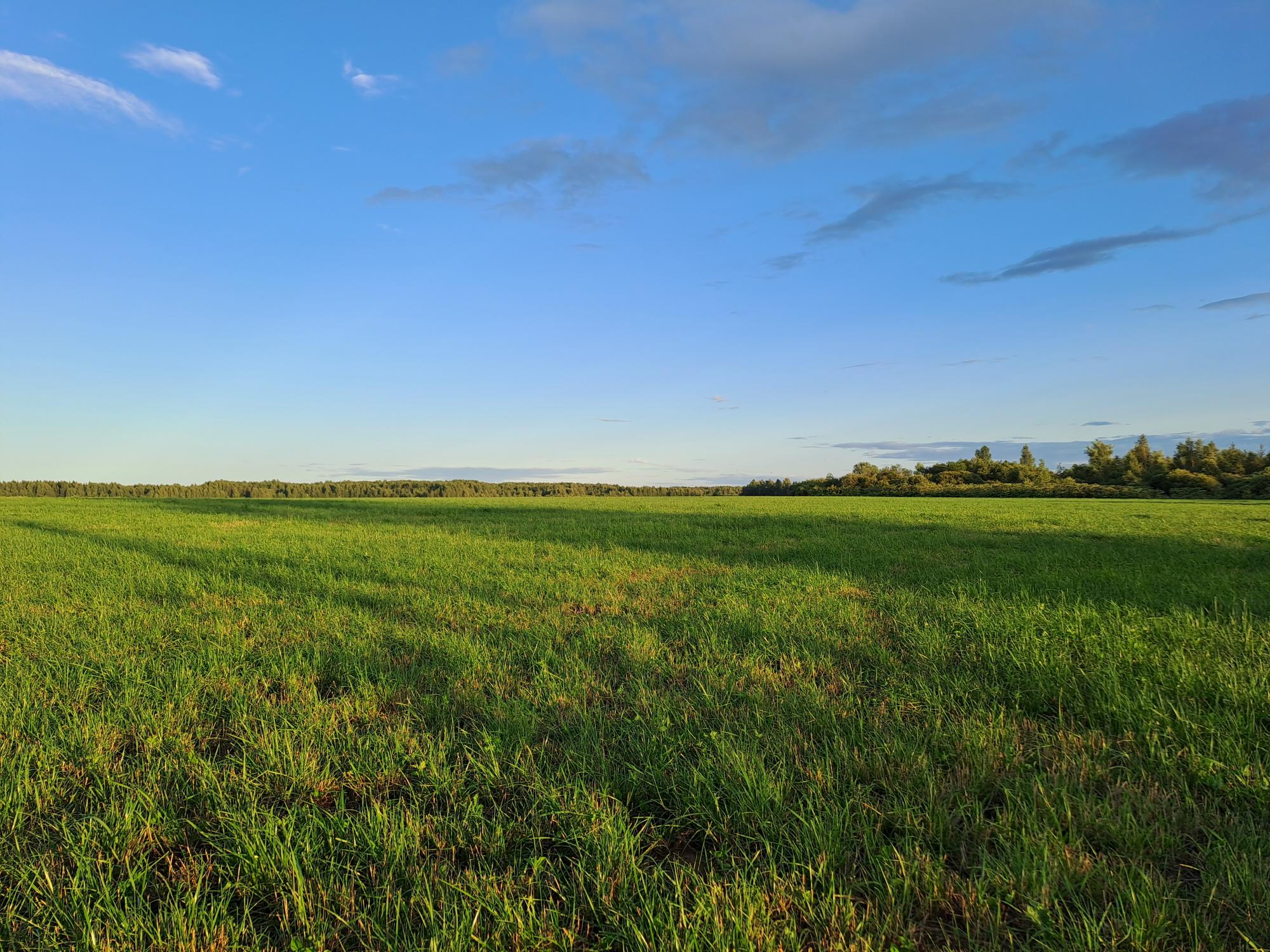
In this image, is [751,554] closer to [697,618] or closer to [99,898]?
[697,618]

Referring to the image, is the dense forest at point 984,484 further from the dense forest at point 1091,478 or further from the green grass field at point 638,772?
the green grass field at point 638,772

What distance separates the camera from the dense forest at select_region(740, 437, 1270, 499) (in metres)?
60.1

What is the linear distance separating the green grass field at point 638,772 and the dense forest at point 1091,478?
65.4 m

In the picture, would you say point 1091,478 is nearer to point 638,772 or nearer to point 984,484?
point 984,484

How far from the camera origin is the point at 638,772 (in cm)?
318

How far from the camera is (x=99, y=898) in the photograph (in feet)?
7.97

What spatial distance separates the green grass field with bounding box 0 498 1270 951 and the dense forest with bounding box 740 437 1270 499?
6545 cm

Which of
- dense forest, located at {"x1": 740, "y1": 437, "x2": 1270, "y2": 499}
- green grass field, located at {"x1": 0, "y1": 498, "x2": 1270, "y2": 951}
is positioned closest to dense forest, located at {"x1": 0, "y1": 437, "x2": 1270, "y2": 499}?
dense forest, located at {"x1": 740, "y1": 437, "x2": 1270, "y2": 499}

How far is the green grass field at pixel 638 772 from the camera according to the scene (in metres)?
2.29

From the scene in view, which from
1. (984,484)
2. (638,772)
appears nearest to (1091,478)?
(984,484)

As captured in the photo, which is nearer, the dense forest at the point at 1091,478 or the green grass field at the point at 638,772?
the green grass field at the point at 638,772

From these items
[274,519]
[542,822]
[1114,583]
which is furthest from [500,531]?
[542,822]

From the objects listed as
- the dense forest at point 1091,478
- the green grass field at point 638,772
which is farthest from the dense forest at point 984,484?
the green grass field at point 638,772

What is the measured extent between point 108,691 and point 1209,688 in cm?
786
